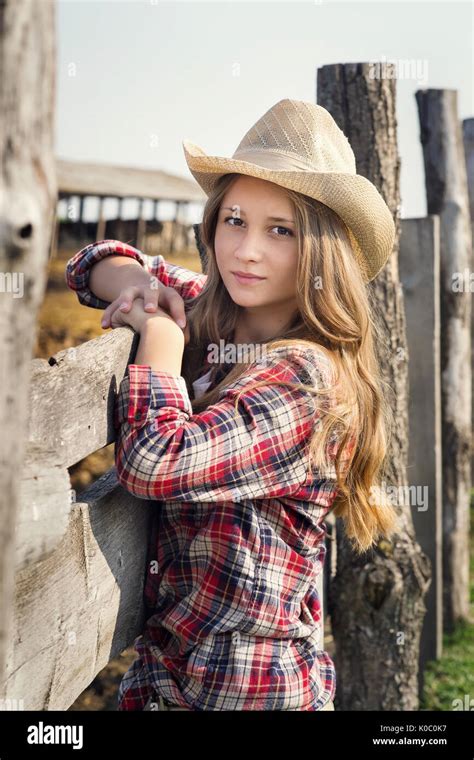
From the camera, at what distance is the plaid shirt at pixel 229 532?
188cm

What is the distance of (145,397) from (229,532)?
384mm

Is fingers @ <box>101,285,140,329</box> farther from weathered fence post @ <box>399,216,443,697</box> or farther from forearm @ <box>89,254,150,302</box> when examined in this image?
weathered fence post @ <box>399,216,443,697</box>

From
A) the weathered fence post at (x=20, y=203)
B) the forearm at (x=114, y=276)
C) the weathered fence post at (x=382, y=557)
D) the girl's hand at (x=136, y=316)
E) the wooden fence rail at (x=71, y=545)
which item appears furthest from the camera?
the weathered fence post at (x=382, y=557)

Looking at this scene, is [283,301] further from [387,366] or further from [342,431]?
[387,366]

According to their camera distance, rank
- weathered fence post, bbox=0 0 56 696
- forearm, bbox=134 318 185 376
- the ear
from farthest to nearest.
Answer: the ear
forearm, bbox=134 318 185 376
weathered fence post, bbox=0 0 56 696

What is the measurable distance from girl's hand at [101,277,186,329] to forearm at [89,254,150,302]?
0.08m

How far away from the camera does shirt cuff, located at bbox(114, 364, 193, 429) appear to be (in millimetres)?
1881

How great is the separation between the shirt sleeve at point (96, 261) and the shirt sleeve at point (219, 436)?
24.0 inches

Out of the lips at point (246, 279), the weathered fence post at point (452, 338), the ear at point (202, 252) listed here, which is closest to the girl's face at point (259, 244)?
the lips at point (246, 279)

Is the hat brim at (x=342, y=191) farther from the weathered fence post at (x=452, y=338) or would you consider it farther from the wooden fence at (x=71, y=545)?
the weathered fence post at (x=452, y=338)

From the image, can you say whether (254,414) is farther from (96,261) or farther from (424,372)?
(424,372)

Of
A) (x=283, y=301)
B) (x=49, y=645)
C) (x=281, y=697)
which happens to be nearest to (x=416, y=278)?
(x=283, y=301)

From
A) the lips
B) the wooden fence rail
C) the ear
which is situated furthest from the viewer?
the ear

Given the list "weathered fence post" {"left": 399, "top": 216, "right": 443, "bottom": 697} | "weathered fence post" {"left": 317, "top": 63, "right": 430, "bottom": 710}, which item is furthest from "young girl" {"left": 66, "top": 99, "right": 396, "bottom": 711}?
"weathered fence post" {"left": 399, "top": 216, "right": 443, "bottom": 697}
